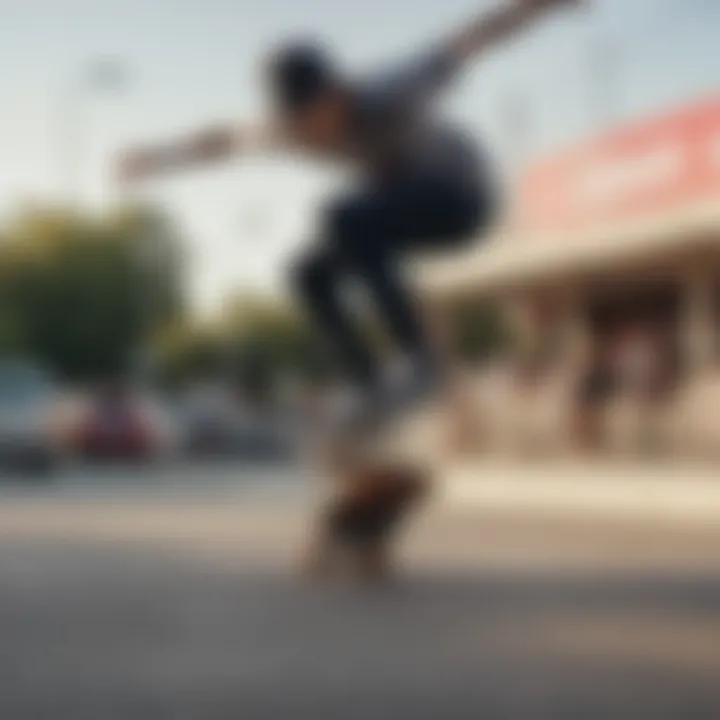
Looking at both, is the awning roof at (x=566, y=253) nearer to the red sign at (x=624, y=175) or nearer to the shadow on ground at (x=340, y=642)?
the red sign at (x=624, y=175)

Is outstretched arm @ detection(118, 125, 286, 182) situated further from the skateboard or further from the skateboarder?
the skateboard

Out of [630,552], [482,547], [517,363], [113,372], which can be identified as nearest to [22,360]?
[113,372]

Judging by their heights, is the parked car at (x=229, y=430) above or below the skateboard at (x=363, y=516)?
below

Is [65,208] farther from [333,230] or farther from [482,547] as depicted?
[482,547]

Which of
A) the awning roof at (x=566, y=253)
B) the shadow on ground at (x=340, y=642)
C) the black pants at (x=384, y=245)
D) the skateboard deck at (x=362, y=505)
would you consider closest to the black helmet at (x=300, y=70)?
the black pants at (x=384, y=245)

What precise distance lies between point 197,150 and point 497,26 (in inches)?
21.7

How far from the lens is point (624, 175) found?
4.29 metres

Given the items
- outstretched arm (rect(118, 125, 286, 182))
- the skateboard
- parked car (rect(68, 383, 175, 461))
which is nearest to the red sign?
outstretched arm (rect(118, 125, 286, 182))

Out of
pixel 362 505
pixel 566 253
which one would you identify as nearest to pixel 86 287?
pixel 566 253

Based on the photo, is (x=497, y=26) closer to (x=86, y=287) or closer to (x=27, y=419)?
(x=86, y=287)

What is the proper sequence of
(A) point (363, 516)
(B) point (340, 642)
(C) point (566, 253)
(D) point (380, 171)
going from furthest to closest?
(A) point (363, 516) → (B) point (340, 642) → (C) point (566, 253) → (D) point (380, 171)

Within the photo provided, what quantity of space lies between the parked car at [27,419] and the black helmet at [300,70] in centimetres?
65

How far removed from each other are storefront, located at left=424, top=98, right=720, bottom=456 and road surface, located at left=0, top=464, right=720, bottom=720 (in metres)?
0.57

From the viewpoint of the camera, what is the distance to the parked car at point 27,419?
3.79m
